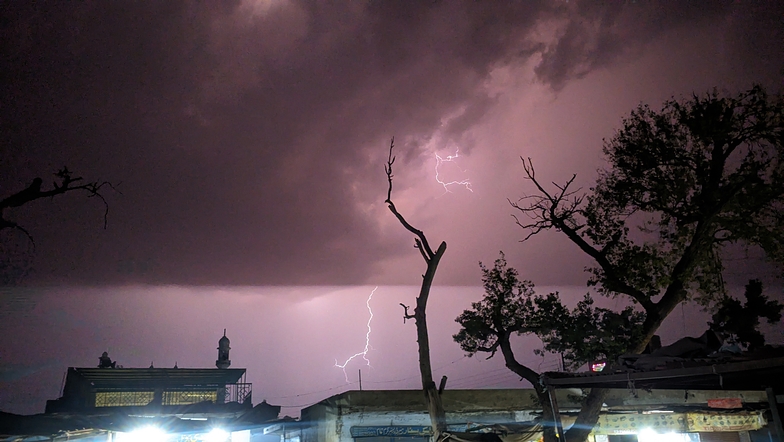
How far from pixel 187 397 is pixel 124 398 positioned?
3.98 metres

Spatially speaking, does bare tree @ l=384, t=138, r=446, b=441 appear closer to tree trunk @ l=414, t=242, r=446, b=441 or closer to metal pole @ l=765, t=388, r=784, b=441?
tree trunk @ l=414, t=242, r=446, b=441

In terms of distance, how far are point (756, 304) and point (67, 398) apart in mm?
53224

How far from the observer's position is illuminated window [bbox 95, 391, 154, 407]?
31719 mm

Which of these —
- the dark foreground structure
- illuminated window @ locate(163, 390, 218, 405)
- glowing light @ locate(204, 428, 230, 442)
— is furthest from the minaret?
glowing light @ locate(204, 428, 230, 442)

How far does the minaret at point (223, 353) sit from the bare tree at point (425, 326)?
33161mm


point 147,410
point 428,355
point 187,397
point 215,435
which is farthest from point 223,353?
point 428,355

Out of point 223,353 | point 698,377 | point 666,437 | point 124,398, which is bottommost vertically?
point 666,437

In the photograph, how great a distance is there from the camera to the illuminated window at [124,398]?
31719 millimetres

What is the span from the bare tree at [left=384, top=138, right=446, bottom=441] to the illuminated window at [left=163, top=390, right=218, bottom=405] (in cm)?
2713

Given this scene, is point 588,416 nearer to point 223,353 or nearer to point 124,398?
point 124,398

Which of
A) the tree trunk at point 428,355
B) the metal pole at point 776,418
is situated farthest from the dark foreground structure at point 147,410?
the metal pole at point 776,418

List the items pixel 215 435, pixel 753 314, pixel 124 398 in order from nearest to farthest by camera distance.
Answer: pixel 215 435
pixel 124 398
pixel 753 314

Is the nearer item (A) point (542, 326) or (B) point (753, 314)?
(A) point (542, 326)

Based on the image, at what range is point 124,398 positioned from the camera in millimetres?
31969
